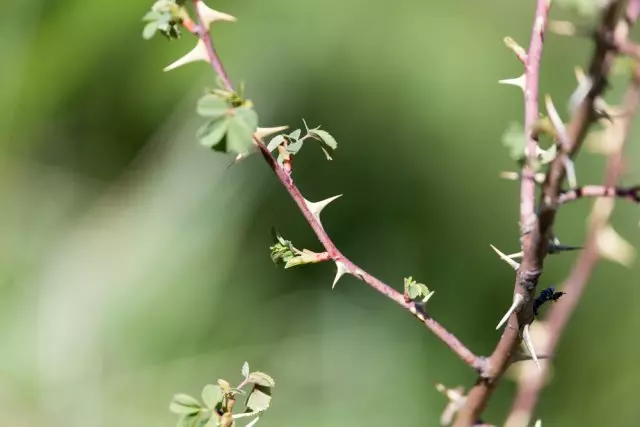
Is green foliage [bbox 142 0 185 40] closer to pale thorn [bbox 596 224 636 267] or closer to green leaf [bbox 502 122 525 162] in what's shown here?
green leaf [bbox 502 122 525 162]

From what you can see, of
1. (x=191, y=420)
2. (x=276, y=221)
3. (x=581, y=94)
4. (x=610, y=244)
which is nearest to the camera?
(x=581, y=94)

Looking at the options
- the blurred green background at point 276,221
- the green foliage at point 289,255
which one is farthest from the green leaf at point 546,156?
the blurred green background at point 276,221

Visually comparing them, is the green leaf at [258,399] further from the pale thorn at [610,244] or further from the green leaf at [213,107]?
A: the pale thorn at [610,244]

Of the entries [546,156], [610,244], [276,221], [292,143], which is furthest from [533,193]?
[276,221]

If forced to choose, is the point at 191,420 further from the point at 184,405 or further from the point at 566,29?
the point at 566,29

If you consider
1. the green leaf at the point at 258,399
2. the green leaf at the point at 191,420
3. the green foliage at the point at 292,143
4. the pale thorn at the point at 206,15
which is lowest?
the green leaf at the point at 258,399
